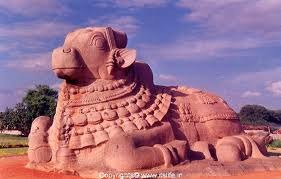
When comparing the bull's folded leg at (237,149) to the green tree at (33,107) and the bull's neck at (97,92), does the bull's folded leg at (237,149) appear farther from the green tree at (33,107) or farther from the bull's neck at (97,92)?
the green tree at (33,107)

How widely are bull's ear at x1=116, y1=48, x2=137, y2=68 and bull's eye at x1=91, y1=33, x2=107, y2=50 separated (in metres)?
0.32

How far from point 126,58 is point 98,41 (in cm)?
57

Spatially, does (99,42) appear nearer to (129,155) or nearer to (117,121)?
(117,121)

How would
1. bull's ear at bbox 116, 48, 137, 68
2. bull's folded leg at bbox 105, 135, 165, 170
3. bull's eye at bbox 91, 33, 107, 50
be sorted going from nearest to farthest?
bull's folded leg at bbox 105, 135, 165, 170, bull's eye at bbox 91, 33, 107, 50, bull's ear at bbox 116, 48, 137, 68

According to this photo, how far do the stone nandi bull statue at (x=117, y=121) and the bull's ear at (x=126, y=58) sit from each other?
18 millimetres

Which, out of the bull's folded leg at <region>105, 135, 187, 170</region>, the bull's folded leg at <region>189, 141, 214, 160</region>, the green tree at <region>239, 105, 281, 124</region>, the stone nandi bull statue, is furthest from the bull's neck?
the green tree at <region>239, 105, 281, 124</region>

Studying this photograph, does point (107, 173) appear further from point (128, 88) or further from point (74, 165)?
point (128, 88)

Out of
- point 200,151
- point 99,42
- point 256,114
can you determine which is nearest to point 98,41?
point 99,42

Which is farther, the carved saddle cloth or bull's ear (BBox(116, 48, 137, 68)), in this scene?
bull's ear (BBox(116, 48, 137, 68))

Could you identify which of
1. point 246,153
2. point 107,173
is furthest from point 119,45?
point 246,153

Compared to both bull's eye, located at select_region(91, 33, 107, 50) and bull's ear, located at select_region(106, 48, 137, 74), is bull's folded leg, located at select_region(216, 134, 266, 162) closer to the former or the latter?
bull's ear, located at select_region(106, 48, 137, 74)

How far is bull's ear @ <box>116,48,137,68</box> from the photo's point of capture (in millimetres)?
7578

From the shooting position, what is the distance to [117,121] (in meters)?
7.21

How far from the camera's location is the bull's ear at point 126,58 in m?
7.58
